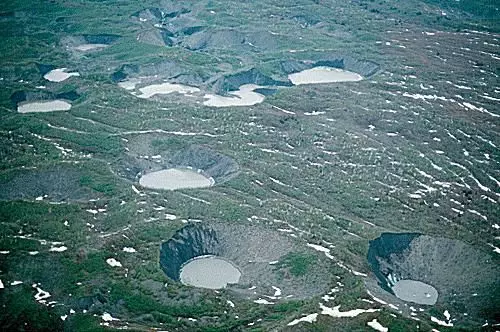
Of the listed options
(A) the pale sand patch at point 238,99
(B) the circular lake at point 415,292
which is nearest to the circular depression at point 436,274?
(B) the circular lake at point 415,292

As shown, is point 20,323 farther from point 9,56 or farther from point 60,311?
point 9,56

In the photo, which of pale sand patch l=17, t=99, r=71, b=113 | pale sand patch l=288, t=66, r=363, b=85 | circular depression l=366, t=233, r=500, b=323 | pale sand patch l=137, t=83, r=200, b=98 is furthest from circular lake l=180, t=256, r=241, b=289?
pale sand patch l=288, t=66, r=363, b=85

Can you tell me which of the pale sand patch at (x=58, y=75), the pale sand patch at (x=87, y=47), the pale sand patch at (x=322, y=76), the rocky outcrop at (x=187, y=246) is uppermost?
the pale sand patch at (x=87, y=47)

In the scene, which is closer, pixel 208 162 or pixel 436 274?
pixel 436 274

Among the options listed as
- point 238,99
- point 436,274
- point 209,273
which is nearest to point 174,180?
point 209,273

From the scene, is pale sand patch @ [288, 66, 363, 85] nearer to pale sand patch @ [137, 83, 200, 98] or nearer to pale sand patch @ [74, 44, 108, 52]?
pale sand patch @ [137, 83, 200, 98]

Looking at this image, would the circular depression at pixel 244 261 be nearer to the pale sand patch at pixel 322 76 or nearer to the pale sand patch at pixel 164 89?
the pale sand patch at pixel 164 89

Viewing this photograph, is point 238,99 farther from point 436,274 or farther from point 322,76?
point 436,274
